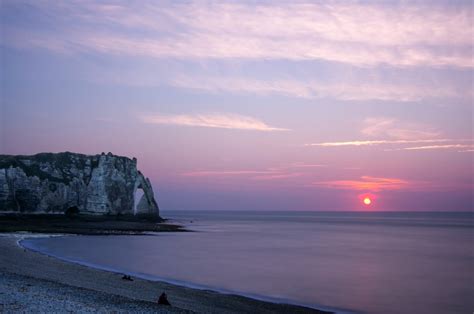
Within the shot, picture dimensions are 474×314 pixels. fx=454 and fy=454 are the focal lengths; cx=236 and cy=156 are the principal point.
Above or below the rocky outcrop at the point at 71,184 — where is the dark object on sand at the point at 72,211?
below

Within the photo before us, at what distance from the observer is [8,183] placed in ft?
216

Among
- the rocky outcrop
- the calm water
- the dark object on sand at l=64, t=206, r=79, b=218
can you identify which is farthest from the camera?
the dark object on sand at l=64, t=206, r=79, b=218

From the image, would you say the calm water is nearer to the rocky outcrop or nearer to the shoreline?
the shoreline

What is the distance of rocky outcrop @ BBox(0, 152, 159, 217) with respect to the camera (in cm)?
6706

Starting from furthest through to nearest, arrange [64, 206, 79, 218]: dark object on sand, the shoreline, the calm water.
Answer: [64, 206, 79, 218]: dark object on sand, the calm water, the shoreline

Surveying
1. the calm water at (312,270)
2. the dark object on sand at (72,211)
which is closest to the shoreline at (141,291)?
the calm water at (312,270)

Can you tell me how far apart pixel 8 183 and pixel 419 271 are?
57.2m

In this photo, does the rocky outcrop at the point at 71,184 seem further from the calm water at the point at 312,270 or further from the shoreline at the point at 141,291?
the shoreline at the point at 141,291

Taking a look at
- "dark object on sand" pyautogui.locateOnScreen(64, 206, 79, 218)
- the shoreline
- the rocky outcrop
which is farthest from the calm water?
"dark object on sand" pyautogui.locateOnScreen(64, 206, 79, 218)

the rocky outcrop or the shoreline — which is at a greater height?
the rocky outcrop

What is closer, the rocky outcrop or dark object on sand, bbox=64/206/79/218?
the rocky outcrop

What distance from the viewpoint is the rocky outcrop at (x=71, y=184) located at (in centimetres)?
6706

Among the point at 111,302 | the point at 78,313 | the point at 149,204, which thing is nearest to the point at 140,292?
the point at 111,302

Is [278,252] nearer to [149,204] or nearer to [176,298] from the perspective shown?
[176,298]
